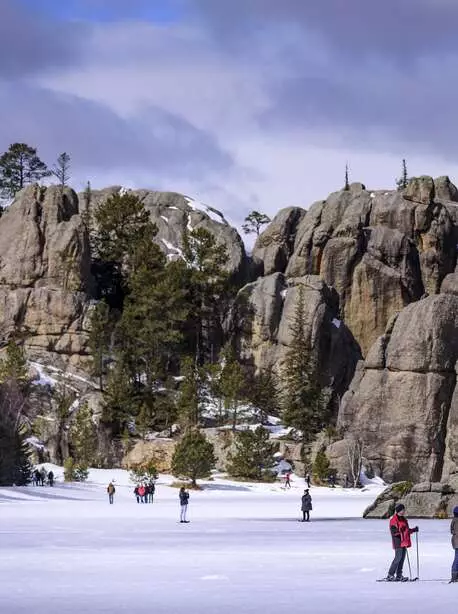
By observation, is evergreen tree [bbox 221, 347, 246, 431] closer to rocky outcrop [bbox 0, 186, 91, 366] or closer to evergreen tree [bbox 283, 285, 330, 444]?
evergreen tree [bbox 283, 285, 330, 444]

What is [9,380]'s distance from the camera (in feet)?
296

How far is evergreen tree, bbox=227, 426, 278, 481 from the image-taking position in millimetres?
86312

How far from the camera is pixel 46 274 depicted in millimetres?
109500

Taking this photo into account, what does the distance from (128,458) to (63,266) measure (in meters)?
22.3

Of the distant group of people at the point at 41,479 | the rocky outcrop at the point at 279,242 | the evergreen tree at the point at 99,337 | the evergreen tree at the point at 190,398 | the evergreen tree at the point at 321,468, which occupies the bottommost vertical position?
the distant group of people at the point at 41,479

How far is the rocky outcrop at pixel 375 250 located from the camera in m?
112

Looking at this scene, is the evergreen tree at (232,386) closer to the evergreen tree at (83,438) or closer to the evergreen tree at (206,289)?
the evergreen tree at (206,289)

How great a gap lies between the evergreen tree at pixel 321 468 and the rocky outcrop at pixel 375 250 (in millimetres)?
27863

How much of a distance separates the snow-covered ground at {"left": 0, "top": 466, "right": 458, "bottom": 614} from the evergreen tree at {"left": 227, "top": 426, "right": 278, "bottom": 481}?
28016 millimetres

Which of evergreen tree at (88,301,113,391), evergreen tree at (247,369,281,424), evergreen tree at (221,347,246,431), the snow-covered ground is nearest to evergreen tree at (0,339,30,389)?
evergreen tree at (88,301,113,391)

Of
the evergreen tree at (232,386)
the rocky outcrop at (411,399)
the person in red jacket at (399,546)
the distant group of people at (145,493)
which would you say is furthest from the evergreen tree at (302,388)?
the person in red jacket at (399,546)

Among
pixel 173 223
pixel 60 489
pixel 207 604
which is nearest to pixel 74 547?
pixel 207 604

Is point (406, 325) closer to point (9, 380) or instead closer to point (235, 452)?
point (235, 452)

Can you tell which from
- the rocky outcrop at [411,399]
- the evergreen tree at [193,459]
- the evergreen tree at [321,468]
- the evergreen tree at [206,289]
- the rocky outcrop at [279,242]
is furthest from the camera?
the rocky outcrop at [279,242]
